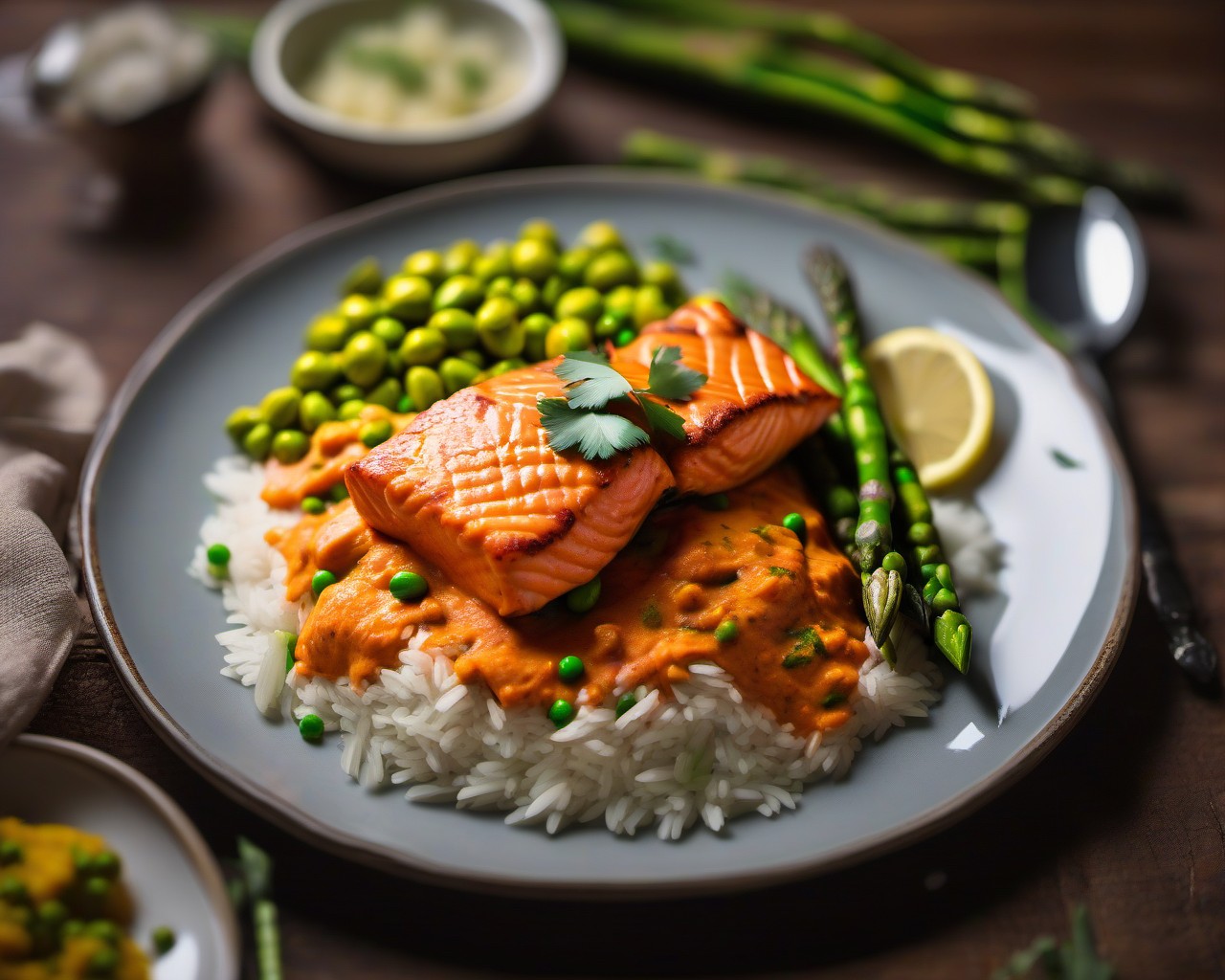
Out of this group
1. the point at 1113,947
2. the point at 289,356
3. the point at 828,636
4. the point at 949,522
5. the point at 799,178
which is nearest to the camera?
the point at 1113,947

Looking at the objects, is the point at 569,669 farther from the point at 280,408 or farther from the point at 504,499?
the point at 280,408

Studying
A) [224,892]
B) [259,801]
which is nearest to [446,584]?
[259,801]

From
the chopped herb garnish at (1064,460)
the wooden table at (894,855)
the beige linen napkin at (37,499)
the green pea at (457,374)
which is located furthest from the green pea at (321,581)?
the chopped herb garnish at (1064,460)

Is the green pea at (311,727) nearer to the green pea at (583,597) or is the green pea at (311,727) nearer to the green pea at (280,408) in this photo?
the green pea at (583,597)

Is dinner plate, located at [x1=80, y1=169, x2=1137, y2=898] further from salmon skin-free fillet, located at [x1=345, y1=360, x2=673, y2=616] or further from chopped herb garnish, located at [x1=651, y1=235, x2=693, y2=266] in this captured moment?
salmon skin-free fillet, located at [x1=345, y1=360, x2=673, y2=616]

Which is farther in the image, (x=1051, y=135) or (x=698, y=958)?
(x=1051, y=135)

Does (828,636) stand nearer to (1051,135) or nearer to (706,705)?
(706,705)

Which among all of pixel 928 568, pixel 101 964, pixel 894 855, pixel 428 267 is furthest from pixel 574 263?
pixel 101 964

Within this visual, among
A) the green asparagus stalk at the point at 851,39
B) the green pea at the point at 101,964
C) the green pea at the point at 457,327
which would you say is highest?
the green asparagus stalk at the point at 851,39
